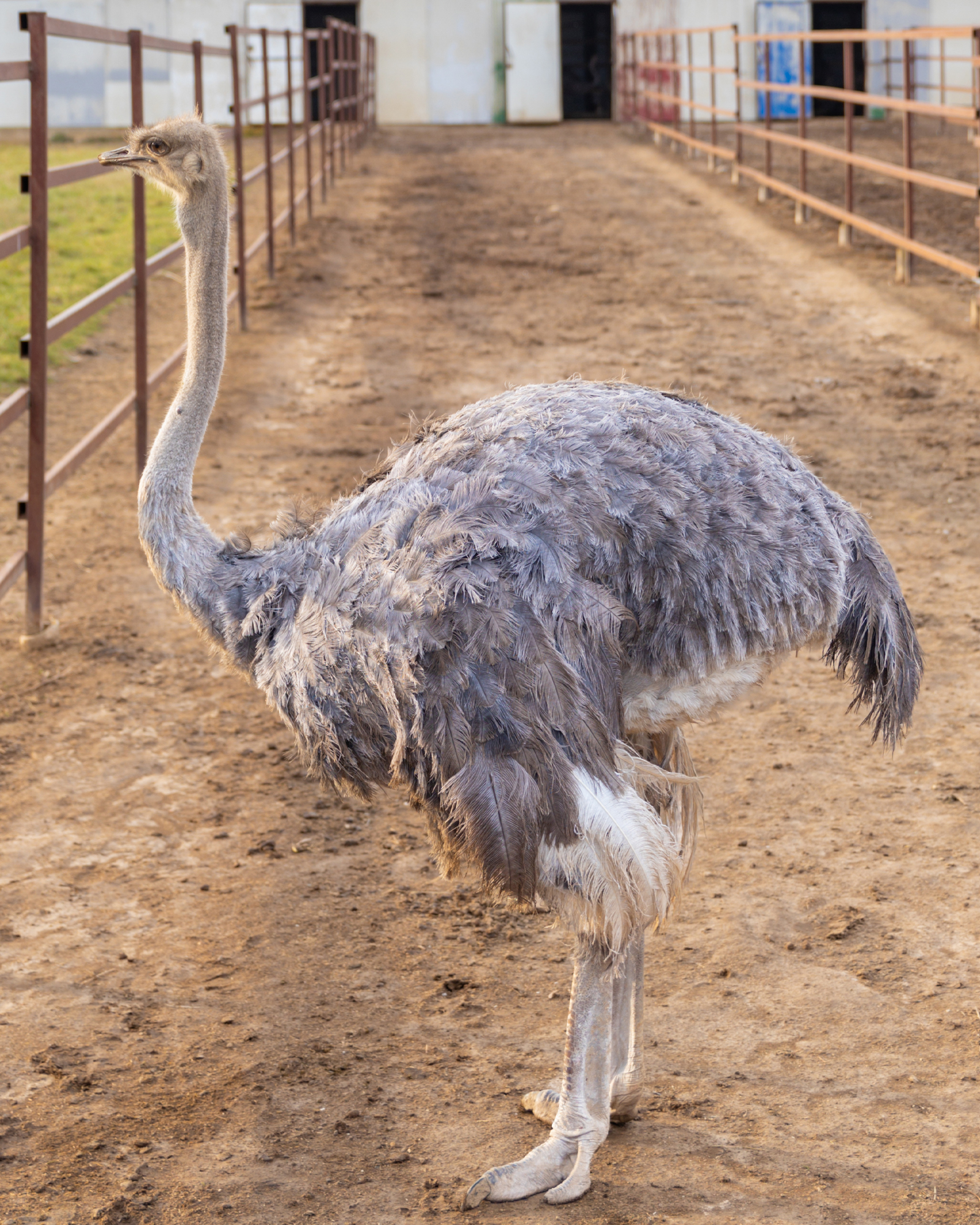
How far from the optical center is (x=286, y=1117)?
7.86ft

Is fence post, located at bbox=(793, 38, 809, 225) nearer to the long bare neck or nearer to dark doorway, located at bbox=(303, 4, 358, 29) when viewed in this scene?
the long bare neck

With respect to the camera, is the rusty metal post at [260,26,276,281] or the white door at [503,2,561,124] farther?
the white door at [503,2,561,124]

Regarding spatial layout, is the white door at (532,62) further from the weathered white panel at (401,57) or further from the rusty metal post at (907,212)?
the rusty metal post at (907,212)

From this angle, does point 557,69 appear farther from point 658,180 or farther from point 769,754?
point 769,754

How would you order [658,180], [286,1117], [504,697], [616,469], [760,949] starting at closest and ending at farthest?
[504,697], [616,469], [286,1117], [760,949], [658,180]

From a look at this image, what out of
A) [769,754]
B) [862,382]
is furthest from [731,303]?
[769,754]

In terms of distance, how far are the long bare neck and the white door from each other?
1921 cm

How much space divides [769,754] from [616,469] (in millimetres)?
1656

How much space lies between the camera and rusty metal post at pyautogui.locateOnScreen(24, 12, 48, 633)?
161 inches

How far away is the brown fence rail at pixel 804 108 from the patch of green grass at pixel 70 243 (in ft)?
13.8

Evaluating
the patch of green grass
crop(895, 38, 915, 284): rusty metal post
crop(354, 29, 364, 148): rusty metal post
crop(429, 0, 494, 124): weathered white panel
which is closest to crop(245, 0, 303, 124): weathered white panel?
crop(429, 0, 494, 124): weathered white panel

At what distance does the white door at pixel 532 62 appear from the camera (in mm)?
20438

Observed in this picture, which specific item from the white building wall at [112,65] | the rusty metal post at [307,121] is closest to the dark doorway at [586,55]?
the white building wall at [112,65]

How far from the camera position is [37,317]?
4203 millimetres
